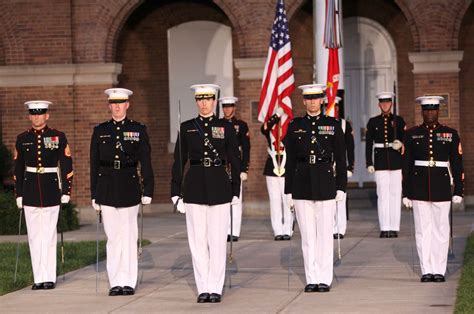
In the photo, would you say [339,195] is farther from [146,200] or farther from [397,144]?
[397,144]

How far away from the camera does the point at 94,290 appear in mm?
14477

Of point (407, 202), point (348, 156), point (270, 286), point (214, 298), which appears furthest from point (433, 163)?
point (348, 156)

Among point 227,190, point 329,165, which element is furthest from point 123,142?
point 329,165

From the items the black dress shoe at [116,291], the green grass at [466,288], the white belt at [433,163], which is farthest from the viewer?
the white belt at [433,163]

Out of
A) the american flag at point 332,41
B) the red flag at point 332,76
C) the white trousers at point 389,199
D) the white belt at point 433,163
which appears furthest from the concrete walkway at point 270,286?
the american flag at point 332,41

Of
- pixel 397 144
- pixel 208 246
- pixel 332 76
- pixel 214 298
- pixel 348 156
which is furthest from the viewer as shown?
pixel 332 76

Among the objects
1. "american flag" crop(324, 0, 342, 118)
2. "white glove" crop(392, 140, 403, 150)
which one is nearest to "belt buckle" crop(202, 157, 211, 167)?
"white glove" crop(392, 140, 403, 150)

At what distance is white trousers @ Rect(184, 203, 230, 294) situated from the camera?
43.6 feet

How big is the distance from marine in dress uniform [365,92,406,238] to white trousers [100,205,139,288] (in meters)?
6.77

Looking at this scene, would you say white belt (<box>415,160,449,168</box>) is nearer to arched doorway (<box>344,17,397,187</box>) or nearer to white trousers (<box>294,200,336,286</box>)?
white trousers (<box>294,200,336,286</box>)

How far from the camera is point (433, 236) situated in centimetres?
1440

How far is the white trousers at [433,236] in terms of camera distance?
1433 centimetres

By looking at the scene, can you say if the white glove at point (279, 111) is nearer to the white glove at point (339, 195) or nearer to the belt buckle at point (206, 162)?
the white glove at point (339, 195)

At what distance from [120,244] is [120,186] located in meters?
0.60
